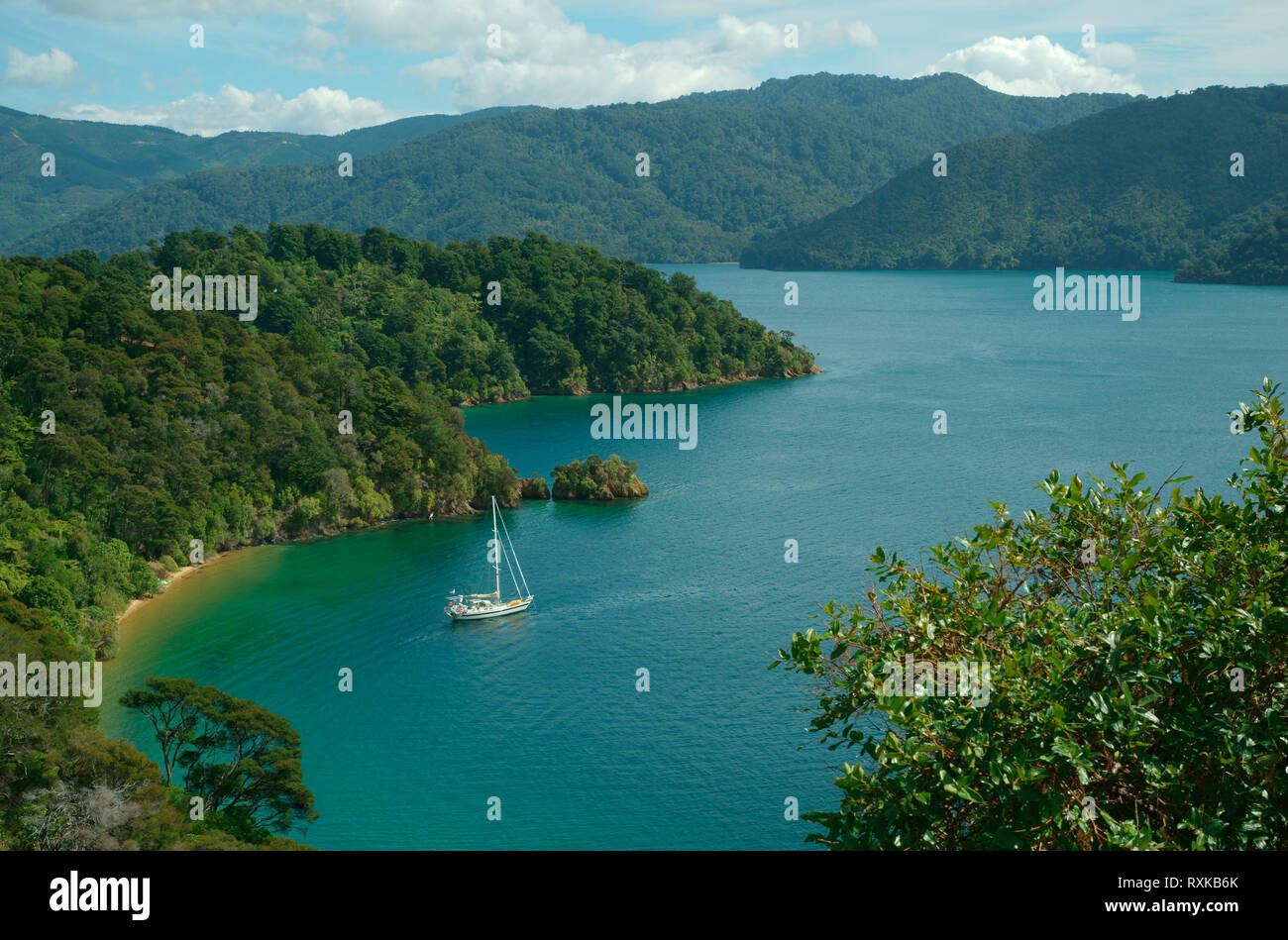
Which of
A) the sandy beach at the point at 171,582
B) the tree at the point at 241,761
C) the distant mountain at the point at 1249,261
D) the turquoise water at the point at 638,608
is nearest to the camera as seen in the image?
the tree at the point at 241,761

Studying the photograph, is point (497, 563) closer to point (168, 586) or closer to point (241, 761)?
point (168, 586)

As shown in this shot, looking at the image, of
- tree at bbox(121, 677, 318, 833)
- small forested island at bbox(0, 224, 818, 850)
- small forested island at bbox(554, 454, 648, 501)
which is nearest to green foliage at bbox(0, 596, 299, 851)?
small forested island at bbox(0, 224, 818, 850)

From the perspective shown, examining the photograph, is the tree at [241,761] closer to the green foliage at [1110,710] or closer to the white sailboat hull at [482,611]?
the white sailboat hull at [482,611]

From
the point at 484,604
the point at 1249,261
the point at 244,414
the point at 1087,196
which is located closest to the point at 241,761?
the point at 484,604

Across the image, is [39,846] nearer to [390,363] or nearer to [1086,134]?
[390,363]

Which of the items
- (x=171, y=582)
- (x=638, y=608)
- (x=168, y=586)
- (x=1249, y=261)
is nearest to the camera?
(x=638, y=608)

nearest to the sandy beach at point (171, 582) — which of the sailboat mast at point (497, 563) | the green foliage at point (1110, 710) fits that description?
the sailboat mast at point (497, 563)
